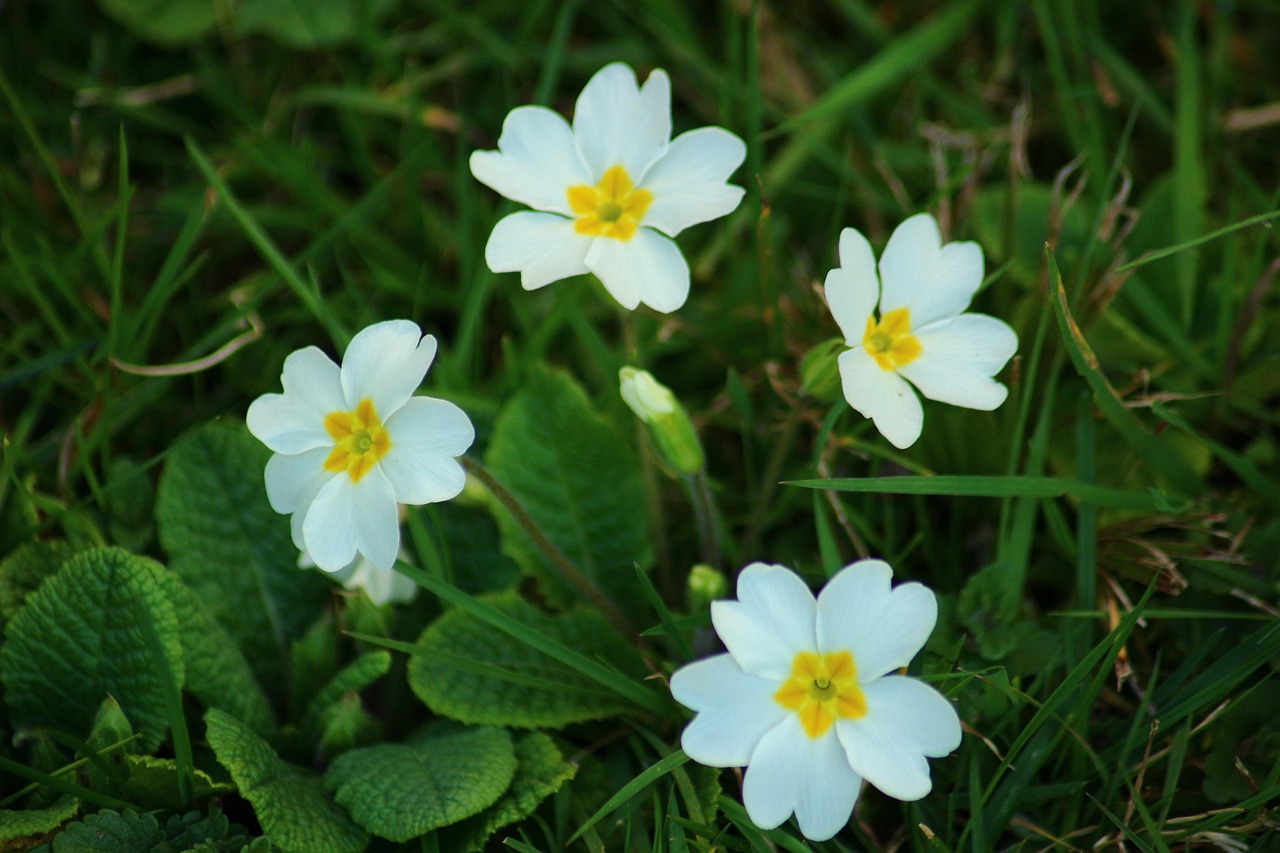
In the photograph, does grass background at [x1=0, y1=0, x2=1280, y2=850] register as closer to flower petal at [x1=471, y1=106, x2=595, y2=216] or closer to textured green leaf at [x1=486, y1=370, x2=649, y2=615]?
textured green leaf at [x1=486, y1=370, x2=649, y2=615]

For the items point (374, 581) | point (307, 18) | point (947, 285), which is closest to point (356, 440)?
point (374, 581)

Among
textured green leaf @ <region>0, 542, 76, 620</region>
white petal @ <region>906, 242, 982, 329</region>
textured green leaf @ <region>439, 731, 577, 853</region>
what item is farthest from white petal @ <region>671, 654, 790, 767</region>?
textured green leaf @ <region>0, 542, 76, 620</region>

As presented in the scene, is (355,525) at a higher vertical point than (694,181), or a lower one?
lower

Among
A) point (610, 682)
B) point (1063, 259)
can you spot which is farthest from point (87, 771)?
point (1063, 259)

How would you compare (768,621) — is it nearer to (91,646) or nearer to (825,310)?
(825,310)

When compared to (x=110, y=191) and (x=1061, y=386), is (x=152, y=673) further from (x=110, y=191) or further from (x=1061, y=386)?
(x=1061, y=386)

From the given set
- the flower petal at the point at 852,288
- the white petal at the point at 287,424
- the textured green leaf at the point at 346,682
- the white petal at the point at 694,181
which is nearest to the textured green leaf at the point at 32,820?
the textured green leaf at the point at 346,682
